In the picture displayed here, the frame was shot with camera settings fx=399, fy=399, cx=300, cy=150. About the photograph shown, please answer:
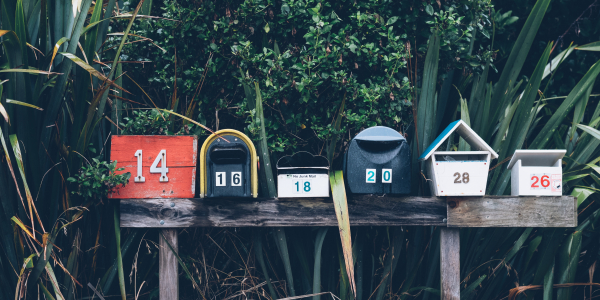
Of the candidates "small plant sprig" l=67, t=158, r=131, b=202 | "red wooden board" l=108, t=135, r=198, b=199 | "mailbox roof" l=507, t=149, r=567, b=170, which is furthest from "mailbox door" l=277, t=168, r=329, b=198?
"mailbox roof" l=507, t=149, r=567, b=170

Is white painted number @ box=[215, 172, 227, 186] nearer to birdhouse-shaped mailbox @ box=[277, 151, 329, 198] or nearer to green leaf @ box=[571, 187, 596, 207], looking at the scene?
birdhouse-shaped mailbox @ box=[277, 151, 329, 198]

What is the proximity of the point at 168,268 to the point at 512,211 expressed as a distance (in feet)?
5.12

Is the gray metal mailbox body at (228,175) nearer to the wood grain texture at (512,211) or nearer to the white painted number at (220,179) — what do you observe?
the white painted number at (220,179)

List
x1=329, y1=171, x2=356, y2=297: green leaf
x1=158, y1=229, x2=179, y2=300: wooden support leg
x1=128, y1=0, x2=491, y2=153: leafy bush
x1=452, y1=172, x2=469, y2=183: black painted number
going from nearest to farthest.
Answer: x1=329, y1=171, x2=356, y2=297: green leaf < x1=452, y1=172, x2=469, y2=183: black painted number < x1=158, y1=229, x2=179, y2=300: wooden support leg < x1=128, y1=0, x2=491, y2=153: leafy bush

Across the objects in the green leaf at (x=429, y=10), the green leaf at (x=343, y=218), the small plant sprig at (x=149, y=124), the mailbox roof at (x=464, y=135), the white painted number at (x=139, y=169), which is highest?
the green leaf at (x=429, y=10)

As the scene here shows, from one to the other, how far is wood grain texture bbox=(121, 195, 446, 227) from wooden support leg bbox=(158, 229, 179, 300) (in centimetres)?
7

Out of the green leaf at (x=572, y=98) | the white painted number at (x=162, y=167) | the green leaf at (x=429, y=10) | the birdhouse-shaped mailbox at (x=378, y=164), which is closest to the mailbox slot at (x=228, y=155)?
the white painted number at (x=162, y=167)

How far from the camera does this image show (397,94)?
2029mm

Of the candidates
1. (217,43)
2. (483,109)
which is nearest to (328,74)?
(217,43)

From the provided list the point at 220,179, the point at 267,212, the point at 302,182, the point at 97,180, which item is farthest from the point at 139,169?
the point at 302,182

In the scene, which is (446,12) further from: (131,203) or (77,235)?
(77,235)

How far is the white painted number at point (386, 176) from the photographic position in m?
1.71

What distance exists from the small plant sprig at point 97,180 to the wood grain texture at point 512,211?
145 cm

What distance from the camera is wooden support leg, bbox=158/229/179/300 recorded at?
1.82 metres
